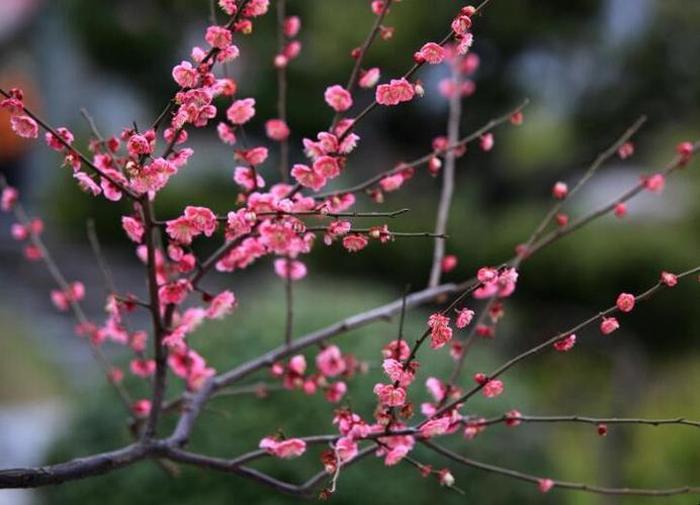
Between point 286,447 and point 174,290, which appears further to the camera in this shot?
point 174,290

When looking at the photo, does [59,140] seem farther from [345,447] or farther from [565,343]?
[565,343]

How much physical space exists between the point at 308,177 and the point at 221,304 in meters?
0.33

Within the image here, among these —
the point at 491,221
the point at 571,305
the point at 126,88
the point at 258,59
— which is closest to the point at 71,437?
the point at 571,305

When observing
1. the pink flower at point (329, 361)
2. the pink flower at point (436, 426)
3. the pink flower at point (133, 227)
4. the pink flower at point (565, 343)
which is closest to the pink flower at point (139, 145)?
the pink flower at point (133, 227)

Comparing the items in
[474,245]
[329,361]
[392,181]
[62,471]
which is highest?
[474,245]

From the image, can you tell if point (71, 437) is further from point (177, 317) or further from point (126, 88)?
point (126, 88)

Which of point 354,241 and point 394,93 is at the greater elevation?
point 394,93

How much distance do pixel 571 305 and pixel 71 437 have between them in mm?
4093

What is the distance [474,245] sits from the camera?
737 cm

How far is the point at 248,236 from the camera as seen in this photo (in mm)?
1921

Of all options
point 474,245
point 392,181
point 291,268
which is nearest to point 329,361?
point 291,268

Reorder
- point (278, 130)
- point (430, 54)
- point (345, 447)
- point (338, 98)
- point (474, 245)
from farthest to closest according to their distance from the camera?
point (474, 245) < point (278, 130) < point (338, 98) < point (345, 447) < point (430, 54)

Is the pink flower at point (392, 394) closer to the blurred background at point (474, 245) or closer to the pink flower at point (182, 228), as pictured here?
the pink flower at point (182, 228)

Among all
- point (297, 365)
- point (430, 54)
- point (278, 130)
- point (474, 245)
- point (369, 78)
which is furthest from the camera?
point (474, 245)
